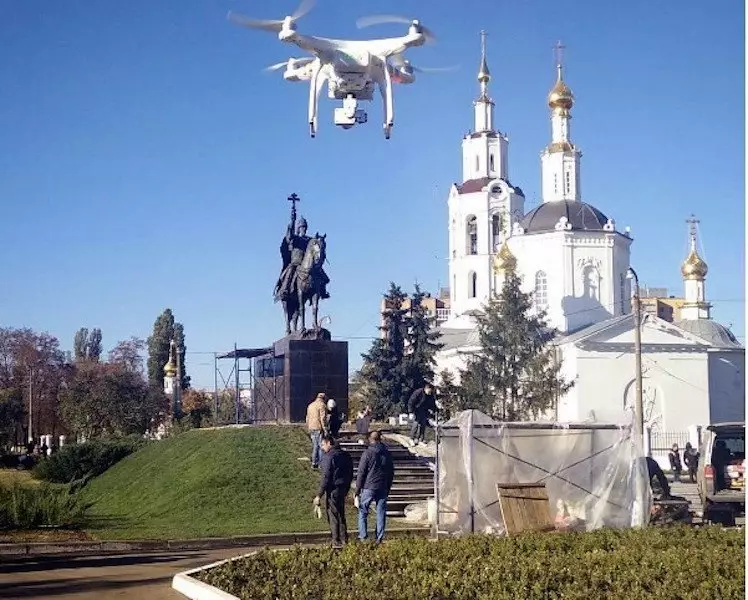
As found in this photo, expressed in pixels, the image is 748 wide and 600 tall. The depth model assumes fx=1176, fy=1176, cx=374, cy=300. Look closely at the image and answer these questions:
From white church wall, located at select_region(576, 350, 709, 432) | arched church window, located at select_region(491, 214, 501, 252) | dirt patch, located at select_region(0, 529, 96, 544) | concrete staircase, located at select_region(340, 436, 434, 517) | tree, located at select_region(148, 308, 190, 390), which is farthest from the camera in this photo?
tree, located at select_region(148, 308, 190, 390)

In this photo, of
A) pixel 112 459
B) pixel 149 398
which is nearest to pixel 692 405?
pixel 149 398

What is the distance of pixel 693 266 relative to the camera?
Result: 229ft

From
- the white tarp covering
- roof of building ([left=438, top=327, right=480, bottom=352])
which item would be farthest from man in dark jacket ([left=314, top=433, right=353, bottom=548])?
roof of building ([left=438, top=327, right=480, bottom=352])

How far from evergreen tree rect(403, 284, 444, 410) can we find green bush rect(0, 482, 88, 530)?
94.6ft

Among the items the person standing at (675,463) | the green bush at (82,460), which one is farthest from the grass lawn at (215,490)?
the person standing at (675,463)

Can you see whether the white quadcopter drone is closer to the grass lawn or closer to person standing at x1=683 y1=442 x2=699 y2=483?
the grass lawn

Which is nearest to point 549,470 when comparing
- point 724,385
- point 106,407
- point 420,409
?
point 420,409

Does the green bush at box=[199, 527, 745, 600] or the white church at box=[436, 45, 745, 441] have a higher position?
the white church at box=[436, 45, 745, 441]

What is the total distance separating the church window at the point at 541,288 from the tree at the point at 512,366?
50.7 ft

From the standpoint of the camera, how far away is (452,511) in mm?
17391

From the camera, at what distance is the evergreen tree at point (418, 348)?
165 ft

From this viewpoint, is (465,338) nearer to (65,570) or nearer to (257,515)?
(257,515)

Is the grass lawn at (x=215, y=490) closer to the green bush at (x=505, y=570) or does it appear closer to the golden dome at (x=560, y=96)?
the green bush at (x=505, y=570)

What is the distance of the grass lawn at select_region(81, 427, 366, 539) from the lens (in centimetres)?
2083
